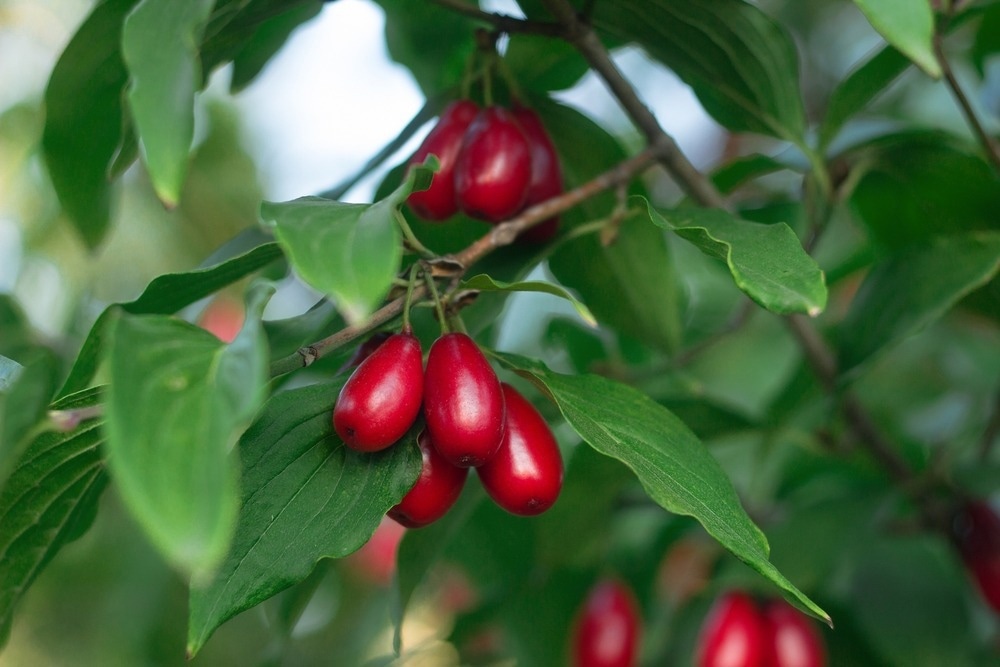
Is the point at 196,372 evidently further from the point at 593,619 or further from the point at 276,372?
the point at 593,619

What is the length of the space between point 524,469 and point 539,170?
0.24 meters

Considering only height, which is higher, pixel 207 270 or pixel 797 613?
pixel 207 270

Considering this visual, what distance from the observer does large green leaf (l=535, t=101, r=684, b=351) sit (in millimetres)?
725

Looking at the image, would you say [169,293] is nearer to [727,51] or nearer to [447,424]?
[447,424]

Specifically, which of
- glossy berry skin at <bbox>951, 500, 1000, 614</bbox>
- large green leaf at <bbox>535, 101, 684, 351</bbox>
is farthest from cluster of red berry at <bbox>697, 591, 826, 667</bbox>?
large green leaf at <bbox>535, 101, 684, 351</bbox>

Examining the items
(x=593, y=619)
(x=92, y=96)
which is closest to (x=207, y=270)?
(x=92, y=96)

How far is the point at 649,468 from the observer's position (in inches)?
18.0

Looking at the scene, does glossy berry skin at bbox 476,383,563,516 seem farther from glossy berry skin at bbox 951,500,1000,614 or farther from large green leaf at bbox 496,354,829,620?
glossy berry skin at bbox 951,500,1000,614

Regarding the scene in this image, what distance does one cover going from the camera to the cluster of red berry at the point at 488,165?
0.58 meters

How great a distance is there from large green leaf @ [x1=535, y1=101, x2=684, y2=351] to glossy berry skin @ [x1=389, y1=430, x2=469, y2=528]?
0.28 m

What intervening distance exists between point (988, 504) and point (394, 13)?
682mm

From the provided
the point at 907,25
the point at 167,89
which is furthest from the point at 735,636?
the point at 167,89

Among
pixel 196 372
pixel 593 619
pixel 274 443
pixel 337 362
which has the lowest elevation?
pixel 593 619

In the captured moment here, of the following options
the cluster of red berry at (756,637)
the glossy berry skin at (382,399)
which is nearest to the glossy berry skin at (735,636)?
the cluster of red berry at (756,637)
